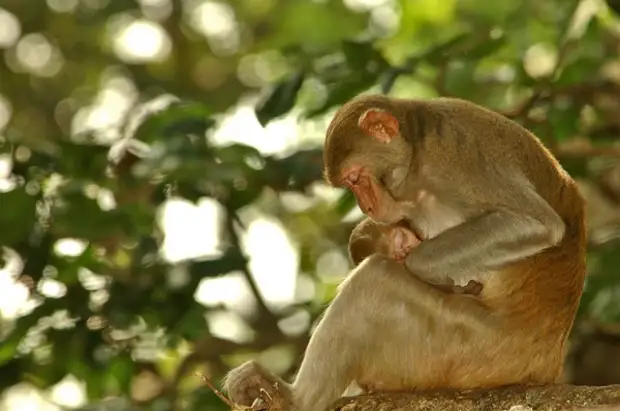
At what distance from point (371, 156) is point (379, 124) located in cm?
14

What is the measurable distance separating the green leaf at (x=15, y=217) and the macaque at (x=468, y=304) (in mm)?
1473

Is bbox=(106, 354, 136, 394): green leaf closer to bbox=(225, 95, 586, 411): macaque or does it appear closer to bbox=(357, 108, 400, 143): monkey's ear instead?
bbox=(225, 95, 586, 411): macaque

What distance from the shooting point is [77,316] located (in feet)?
18.1

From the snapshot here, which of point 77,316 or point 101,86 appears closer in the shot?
point 77,316

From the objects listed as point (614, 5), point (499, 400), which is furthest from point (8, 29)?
point (499, 400)

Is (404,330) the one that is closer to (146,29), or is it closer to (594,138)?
(594,138)

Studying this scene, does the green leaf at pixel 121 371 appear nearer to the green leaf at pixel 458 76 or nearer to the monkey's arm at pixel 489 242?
the monkey's arm at pixel 489 242

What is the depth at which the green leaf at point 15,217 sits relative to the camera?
539 centimetres

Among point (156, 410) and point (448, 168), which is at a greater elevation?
point (448, 168)

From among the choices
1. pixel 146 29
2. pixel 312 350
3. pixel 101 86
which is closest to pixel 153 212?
pixel 312 350

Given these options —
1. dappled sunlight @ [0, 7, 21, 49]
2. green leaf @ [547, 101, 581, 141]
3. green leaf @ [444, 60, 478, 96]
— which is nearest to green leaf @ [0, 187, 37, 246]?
green leaf @ [444, 60, 478, 96]

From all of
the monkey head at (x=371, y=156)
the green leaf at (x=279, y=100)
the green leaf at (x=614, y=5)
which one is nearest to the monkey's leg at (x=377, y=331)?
the monkey head at (x=371, y=156)

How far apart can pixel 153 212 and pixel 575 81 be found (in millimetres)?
2102

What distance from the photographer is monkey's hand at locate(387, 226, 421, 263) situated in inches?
179
